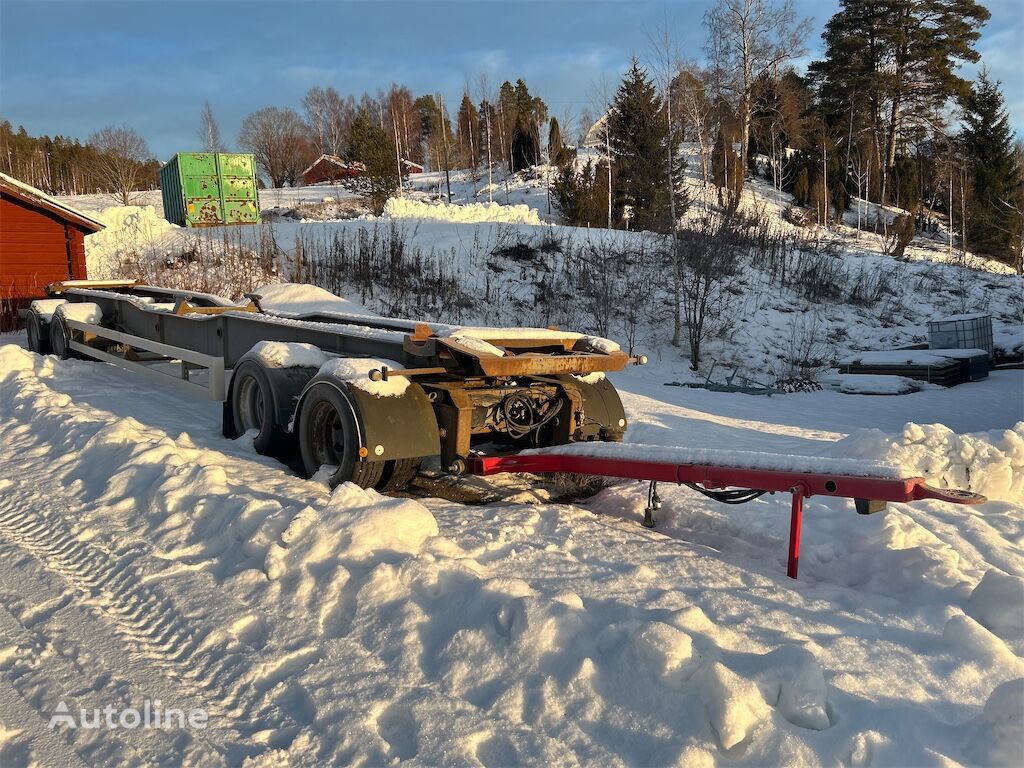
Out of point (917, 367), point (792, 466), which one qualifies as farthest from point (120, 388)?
point (917, 367)

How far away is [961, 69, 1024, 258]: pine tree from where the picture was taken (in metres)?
39.0

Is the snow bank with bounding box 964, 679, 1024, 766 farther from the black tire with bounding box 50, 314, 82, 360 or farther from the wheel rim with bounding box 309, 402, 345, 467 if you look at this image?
the black tire with bounding box 50, 314, 82, 360

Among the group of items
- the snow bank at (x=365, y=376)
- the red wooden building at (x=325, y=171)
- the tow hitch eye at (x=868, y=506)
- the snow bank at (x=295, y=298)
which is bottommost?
the tow hitch eye at (x=868, y=506)

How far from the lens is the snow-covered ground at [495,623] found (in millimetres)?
2602

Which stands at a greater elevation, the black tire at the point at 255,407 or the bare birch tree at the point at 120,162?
the bare birch tree at the point at 120,162

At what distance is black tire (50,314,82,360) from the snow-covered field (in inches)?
198

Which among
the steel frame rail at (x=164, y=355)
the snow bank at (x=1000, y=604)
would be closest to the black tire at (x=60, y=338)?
the steel frame rail at (x=164, y=355)

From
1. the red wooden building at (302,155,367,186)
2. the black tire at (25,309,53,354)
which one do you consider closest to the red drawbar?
the black tire at (25,309,53,354)

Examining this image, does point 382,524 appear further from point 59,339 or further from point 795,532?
point 59,339

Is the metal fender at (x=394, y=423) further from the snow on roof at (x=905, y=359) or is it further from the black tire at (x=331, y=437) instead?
Answer: the snow on roof at (x=905, y=359)

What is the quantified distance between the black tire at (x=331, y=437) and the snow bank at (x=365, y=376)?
0.11 meters

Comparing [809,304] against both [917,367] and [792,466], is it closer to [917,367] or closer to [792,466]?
[917,367]

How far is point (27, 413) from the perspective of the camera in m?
7.48

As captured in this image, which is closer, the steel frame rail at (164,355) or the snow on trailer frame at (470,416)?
the snow on trailer frame at (470,416)
